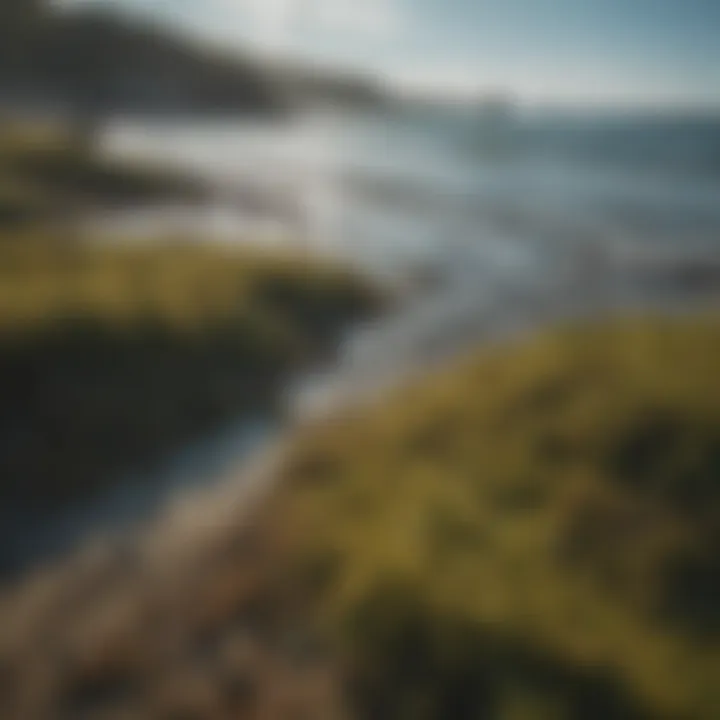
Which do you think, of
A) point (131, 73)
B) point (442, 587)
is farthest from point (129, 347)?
point (131, 73)

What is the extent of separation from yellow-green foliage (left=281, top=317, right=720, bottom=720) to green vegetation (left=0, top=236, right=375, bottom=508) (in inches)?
37.2

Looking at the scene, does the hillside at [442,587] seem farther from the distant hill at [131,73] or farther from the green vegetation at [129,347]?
the distant hill at [131,73]

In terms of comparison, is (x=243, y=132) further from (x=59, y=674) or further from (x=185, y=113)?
(x=59, y=674)

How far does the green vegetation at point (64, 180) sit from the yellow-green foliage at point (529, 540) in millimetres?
5422

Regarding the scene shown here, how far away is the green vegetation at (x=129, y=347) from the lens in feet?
16.6

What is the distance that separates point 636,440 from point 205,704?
240cm

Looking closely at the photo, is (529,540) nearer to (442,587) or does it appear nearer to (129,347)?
(442,587)

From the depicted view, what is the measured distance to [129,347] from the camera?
5.84 m

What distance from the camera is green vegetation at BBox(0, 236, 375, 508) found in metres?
5.07

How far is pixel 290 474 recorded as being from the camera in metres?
5.00

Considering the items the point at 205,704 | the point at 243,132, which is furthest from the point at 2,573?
the point at 243,132

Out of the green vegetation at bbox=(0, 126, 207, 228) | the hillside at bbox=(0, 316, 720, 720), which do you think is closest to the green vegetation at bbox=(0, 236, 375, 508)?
the hillside at bbox=(0, 316, 720, 720)

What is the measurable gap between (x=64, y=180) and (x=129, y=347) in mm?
5803

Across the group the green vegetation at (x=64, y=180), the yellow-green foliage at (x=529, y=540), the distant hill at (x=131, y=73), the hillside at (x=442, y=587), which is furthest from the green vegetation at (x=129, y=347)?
the distant hill at (x=131, y=73)
